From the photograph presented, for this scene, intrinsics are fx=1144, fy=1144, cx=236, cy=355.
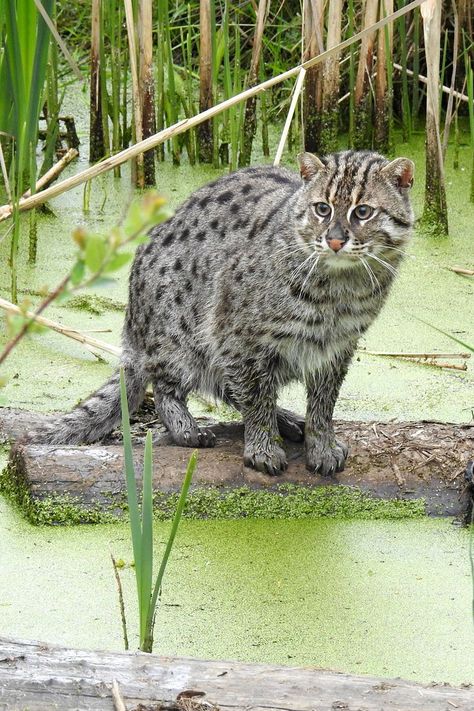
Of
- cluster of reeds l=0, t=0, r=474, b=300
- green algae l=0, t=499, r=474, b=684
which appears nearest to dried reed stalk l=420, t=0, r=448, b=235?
cluster of reeds l=0, t=0, r=474, b=300

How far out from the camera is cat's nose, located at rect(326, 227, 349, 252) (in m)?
3.72

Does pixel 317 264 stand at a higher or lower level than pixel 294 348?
higher

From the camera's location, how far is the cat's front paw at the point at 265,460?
3957mm

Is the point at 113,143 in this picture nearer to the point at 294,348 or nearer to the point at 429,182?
the point at 429,182

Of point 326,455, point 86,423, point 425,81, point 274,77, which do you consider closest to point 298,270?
point 326,455

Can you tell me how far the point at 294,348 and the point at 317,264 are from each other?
1.07 feet

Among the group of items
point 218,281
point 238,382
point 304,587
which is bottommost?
point 304,587

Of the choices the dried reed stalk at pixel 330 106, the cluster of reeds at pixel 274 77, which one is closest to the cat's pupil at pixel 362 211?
the cluster of reeds at pixel 274 77

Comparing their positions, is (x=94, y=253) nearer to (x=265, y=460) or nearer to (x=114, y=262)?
(x=114, y=262)

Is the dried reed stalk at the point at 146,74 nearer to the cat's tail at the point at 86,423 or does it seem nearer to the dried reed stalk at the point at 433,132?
the dried reed stalk at the point at 433,132

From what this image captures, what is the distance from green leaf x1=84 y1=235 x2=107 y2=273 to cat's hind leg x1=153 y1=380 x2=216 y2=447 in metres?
3.01

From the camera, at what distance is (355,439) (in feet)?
13.4

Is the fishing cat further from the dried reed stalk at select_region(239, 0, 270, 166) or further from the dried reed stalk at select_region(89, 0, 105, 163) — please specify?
the dried reed stalk at select_region(89, 0, 105, 163)

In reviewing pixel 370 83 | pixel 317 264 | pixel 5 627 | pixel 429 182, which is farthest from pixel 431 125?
pixel 5 627
